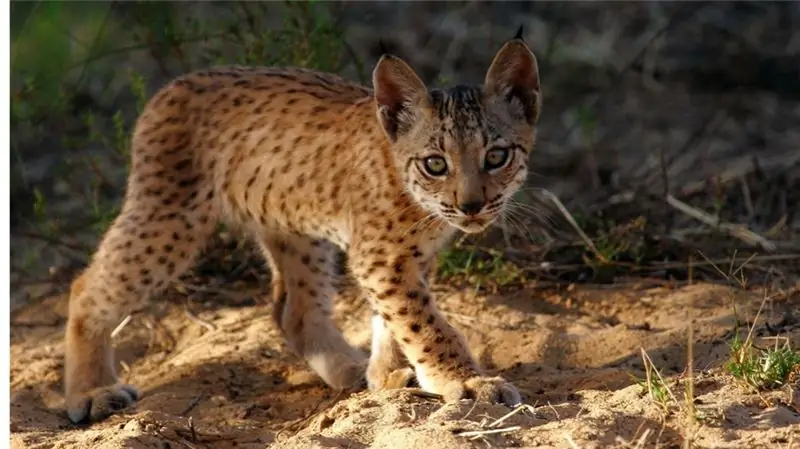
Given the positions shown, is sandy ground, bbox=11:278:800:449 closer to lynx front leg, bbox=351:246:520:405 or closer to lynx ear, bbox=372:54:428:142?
lynx front leg, bbox=351:246:520:405

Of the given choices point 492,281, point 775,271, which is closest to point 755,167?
point 775,271

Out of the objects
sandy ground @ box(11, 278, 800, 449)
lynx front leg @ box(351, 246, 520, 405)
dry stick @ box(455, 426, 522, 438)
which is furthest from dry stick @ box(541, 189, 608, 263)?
dry stick @ box(455, 426, 522, 438)

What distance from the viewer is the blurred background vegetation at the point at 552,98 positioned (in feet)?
26.4

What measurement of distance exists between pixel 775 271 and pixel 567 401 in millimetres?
2360

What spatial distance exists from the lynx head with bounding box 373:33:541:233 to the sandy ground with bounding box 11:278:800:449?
79 centimetres

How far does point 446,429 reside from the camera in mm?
4688

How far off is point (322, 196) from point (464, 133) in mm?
974

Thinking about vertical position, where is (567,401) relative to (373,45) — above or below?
below

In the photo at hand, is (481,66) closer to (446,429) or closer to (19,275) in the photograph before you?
(19,275)

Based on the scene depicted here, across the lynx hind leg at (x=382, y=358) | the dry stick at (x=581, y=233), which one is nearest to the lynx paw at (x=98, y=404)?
the lynx hind leg at (x=382, y=358)

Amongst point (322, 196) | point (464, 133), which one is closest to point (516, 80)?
point (464, 133)

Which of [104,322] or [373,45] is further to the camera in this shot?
[373,45]

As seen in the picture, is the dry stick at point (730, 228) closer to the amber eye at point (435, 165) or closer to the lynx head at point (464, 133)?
the lynx head at point (464, 133)

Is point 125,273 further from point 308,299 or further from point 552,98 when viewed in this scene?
point 552,98
